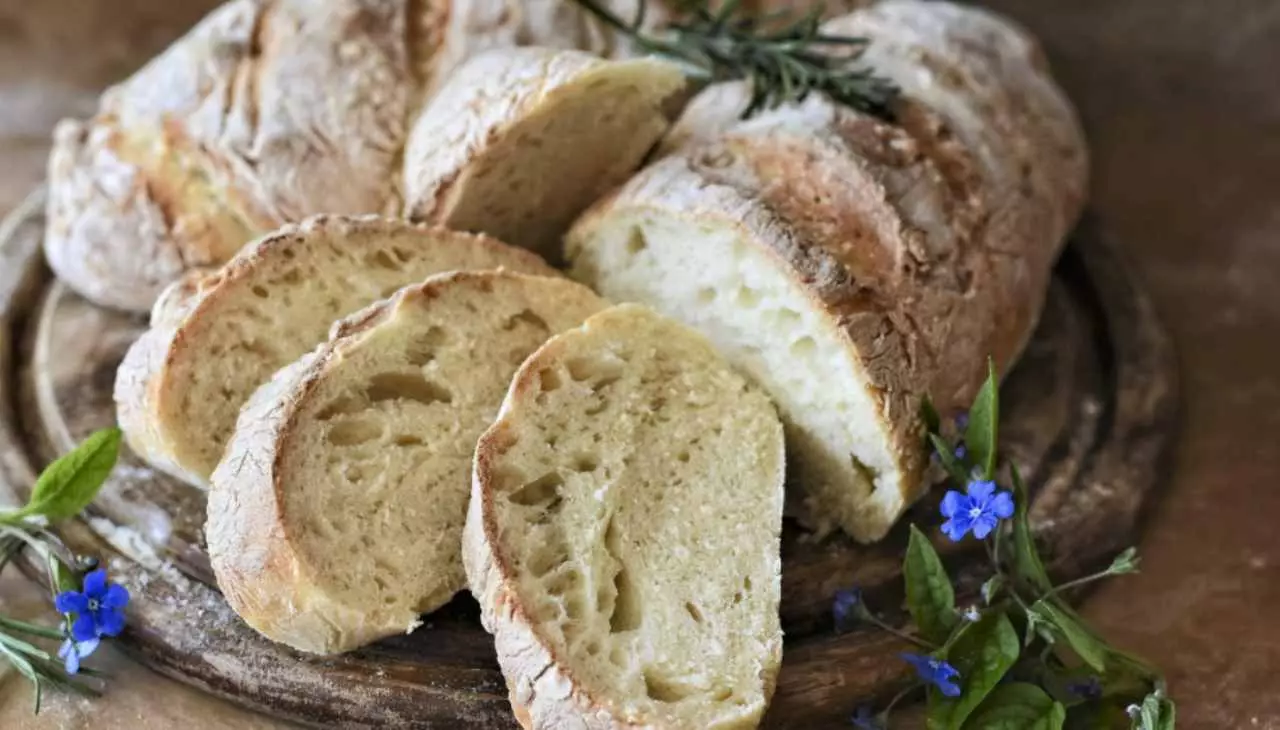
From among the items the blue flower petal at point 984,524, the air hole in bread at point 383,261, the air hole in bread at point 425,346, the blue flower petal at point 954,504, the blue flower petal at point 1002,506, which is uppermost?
the air hole in bread at point 383,261

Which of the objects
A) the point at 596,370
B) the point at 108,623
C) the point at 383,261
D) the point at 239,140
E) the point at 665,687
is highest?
the point at 239,140

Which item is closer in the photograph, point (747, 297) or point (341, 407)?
point (341, 407)

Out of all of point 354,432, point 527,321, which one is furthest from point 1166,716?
point 354,432

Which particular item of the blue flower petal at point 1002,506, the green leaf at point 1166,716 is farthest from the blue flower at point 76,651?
the green leaf at point 1166,716

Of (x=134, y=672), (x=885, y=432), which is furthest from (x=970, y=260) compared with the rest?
(x=134, y=672)

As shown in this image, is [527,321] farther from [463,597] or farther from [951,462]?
[951,462]

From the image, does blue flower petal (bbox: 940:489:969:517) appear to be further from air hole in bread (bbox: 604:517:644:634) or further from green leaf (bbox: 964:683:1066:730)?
air hole in bread (bbox: 604:517:644:634)

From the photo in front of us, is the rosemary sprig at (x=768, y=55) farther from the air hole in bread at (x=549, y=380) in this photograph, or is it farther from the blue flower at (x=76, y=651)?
the blue flower at (x=76, y=651)
